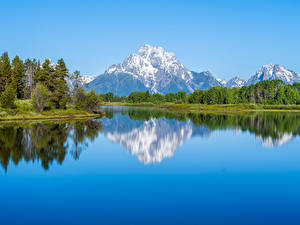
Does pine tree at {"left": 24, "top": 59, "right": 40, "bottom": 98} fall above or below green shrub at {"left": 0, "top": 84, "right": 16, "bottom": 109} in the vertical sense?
above

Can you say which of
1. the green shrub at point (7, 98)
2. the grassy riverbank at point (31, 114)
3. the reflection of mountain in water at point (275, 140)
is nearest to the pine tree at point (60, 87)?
the grassy riverbank at point (31, 114)

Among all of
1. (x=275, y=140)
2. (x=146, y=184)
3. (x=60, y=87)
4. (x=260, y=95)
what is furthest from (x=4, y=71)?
(x=260, y=95)

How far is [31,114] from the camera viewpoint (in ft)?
214

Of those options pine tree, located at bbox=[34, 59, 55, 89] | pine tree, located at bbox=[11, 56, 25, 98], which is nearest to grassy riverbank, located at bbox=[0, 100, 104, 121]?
pine tree, located at bbox=[34, 59, 55, 89]

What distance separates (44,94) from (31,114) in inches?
222

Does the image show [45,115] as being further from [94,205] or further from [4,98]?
[94,205]

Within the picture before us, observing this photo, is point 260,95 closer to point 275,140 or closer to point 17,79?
point 17,79

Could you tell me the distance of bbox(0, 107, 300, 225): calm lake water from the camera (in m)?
13.4

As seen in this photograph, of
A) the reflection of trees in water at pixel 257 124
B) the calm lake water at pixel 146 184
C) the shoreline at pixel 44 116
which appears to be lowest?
the calm lake water at pixel 146 184

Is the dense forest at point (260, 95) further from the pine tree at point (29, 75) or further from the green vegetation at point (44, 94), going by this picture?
the pine tree at point (29, 75)

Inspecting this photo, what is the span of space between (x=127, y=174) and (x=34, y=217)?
866 centimetres

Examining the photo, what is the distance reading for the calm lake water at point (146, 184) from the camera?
13.4 m

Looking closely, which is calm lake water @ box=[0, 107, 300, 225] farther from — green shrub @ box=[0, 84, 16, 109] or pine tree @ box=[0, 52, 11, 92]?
pine tree @ box=[0, 52, 11, 92]

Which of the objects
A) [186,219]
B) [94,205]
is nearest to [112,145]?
[94,205]
